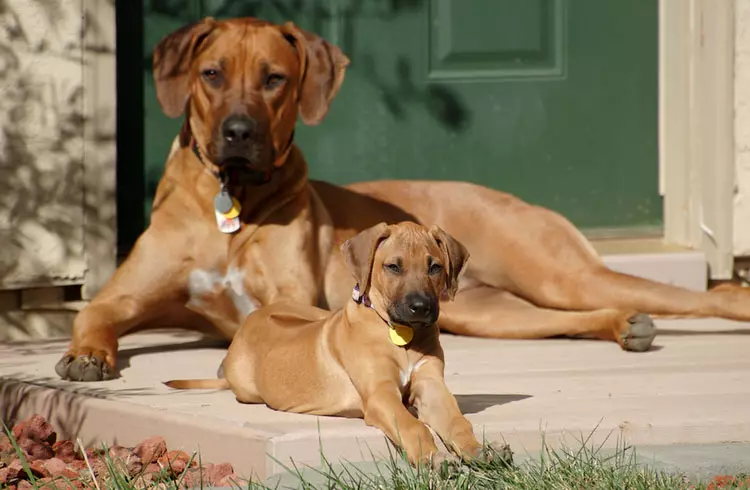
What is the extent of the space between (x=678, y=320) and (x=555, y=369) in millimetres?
1321

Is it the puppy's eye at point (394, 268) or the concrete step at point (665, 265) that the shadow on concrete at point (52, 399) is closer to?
the puppy's eye at point (394, 268)

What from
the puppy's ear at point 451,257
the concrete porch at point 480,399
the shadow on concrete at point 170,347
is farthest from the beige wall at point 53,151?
the puppy's ear at point 451,257

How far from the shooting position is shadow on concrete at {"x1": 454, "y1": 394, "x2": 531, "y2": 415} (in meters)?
4.22

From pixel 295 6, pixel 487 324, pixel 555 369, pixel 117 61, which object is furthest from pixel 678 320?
pixel 117 61

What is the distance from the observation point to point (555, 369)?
5.05m

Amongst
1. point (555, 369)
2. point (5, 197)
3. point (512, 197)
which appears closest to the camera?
point (555, 369)

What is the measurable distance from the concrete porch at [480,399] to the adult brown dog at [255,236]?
123 millimetres

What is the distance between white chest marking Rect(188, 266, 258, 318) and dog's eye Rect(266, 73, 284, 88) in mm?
746

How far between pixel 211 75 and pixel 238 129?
1.09 feet

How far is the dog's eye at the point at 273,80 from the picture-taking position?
535cm

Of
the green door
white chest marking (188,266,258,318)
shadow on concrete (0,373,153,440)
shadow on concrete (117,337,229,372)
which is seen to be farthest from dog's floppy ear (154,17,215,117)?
shadow on concrete (0,373,153,440)

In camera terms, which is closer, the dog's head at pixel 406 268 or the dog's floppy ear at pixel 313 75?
the dog's head at pixel 406 268

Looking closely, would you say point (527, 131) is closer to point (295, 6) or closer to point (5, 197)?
point (295, 6)

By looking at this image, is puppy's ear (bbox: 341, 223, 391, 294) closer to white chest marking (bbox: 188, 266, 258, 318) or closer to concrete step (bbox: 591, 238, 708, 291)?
white chest marking (bbox: 188, 266, 258, 318)
